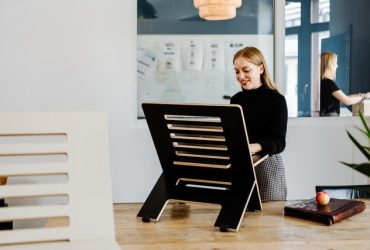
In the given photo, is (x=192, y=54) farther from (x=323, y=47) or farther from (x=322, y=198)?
(x=322, y=198)

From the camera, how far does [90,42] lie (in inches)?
148

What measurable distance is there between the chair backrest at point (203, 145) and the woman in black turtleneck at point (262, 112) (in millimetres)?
604

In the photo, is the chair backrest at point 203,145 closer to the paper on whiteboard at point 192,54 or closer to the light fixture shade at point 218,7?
the light fixture shade at point 218,7

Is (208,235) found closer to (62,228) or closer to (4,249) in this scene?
(62,228)

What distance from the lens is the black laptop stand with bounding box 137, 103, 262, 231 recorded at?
65.9 inches

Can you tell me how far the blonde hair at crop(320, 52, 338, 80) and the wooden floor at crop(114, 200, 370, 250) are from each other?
2386 mm

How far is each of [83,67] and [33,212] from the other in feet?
8.60

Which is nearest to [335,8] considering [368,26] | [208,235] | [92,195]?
[368,26]

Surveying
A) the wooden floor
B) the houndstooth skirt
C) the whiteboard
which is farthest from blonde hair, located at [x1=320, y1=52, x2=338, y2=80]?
the wooden floor

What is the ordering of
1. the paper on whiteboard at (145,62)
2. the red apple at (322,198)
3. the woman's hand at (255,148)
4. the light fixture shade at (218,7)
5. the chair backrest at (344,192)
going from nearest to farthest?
the red apple at (322,198) < the woman's hand at (255,148) < the chair backrest at (344,192) < the light fixture shade at (218,7) < the paper on whiteboard at (145,62)

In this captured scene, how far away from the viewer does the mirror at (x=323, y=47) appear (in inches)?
159

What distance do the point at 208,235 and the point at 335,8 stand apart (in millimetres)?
2963

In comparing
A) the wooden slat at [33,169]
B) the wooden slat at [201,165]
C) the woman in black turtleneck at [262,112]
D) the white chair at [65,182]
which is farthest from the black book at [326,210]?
the wooden slat at [33,169]

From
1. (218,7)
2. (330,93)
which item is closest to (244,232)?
(218,7)
